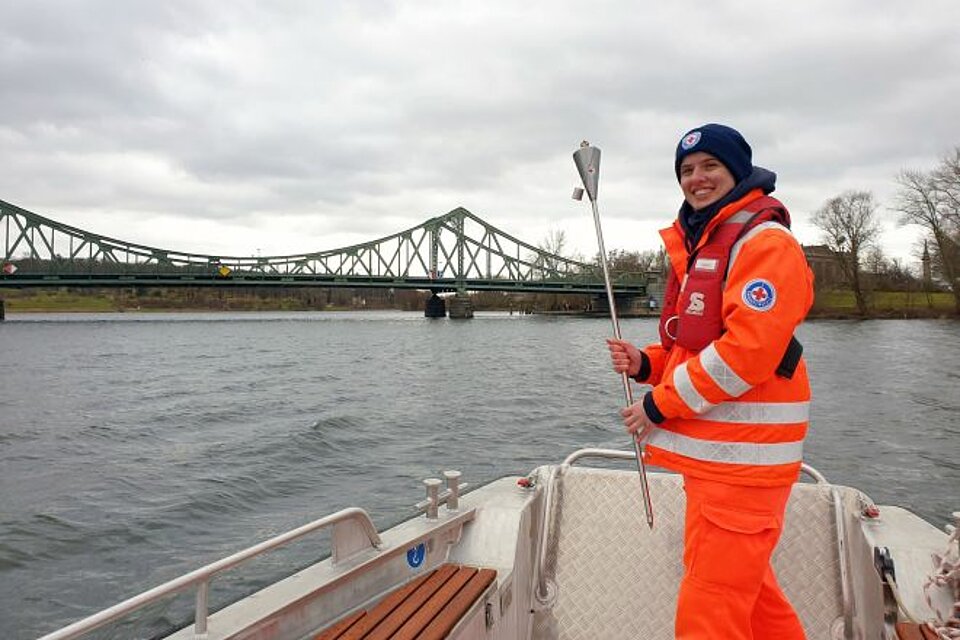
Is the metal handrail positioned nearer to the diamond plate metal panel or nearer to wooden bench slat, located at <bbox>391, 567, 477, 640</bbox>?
wooden bench slat, located at <bbox>391, 567, 477, 640</bbox>

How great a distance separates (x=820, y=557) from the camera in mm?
3172

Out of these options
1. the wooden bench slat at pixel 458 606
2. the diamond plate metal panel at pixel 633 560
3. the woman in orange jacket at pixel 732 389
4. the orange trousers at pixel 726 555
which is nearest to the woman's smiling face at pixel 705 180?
the woman in orange jacket at pixel 732 389

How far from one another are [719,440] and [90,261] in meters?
74.9

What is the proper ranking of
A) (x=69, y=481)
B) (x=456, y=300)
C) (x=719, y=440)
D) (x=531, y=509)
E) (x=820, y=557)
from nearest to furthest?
(x=719, y=440) → (x=820, y=557) → (x=531, y=509) → (x=69, y=481) → (x=456, y=300)

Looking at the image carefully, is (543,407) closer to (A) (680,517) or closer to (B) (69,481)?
(B) (69,481)

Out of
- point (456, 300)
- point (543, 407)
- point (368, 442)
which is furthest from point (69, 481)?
point (456, 300)

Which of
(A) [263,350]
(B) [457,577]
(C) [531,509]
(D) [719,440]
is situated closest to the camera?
(D) [719,440]

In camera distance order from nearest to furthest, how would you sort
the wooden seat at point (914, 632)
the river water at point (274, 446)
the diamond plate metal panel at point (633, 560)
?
the wooden seat at point (914, 632)
the diamond plate metal panel at point (633, 560)
the river water at point (274, 446)

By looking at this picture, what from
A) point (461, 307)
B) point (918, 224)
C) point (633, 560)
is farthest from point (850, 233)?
point (633, 560)

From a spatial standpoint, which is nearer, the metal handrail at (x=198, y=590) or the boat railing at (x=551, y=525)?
the metal handrail at (x=198, y=590)

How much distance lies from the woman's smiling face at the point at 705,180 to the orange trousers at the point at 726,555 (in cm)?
89

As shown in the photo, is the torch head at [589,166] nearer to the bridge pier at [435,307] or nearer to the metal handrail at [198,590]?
the metal handrail at [198,590]

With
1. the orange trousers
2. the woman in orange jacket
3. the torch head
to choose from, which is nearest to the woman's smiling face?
the woman in orange jacket

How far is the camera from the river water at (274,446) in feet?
21.3
